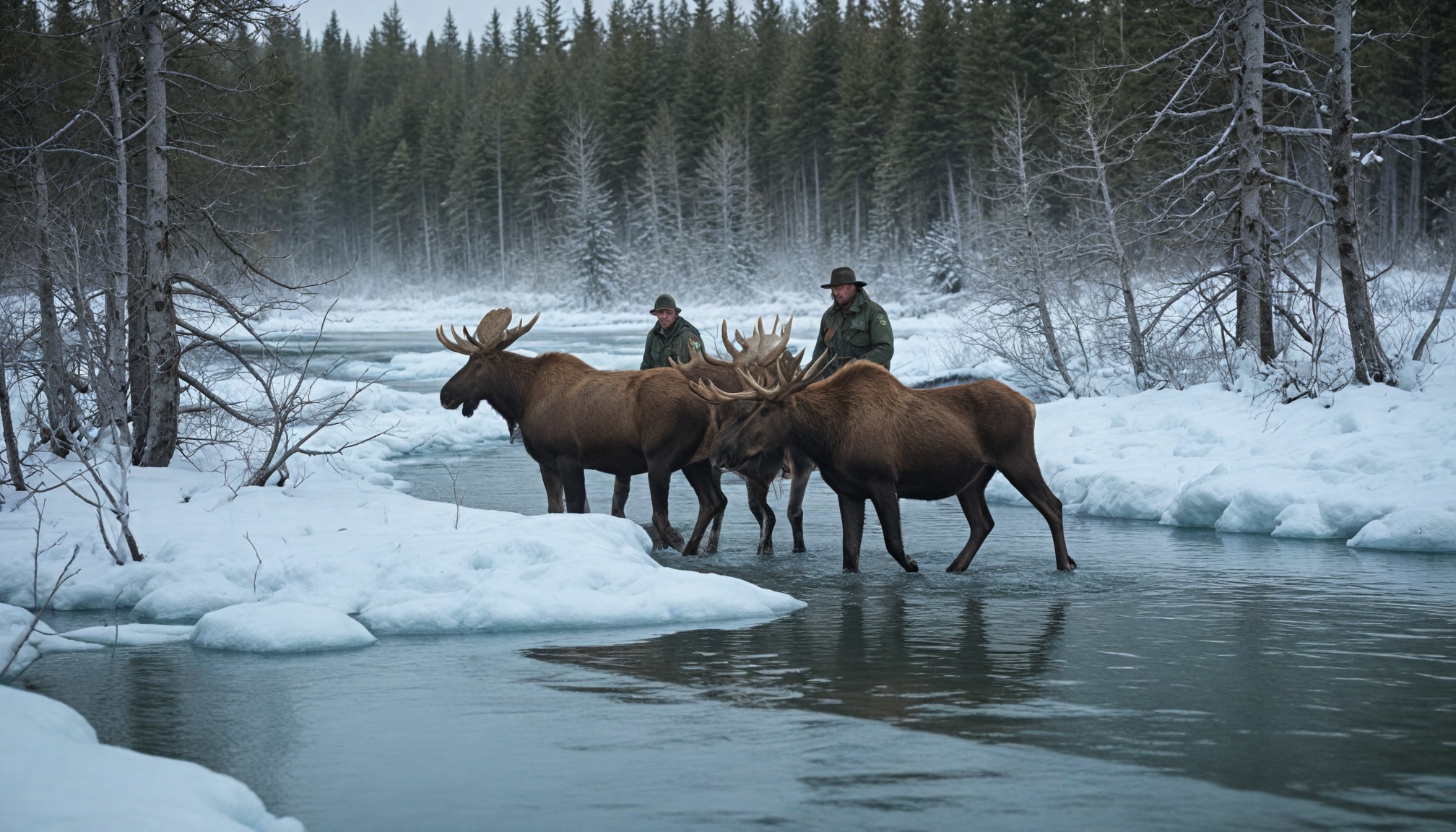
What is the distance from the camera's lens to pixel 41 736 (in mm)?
4652

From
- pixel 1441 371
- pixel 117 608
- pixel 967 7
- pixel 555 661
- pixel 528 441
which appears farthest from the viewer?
pixel 967 7

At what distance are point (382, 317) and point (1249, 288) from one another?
49447mm

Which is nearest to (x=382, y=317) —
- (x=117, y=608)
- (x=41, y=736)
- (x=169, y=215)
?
(x=169, y=215)

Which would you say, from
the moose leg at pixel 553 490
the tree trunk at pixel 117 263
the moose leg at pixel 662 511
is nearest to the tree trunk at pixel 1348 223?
the moose leg at pixel 662 511

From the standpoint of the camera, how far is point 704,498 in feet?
35.2

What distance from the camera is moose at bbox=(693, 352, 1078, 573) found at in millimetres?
9367

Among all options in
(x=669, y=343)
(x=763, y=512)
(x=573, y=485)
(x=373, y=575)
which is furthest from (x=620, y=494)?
(x=373, y=575)

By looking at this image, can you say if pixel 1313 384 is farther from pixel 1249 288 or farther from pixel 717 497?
pixel 717 497

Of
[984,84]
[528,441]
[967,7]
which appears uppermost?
[967,7]

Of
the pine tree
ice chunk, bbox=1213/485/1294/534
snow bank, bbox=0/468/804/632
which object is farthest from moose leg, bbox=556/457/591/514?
the pine tree

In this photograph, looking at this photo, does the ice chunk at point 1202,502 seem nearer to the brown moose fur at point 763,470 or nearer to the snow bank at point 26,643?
the brown moose fur at point 763,470

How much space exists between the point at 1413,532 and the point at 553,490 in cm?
732

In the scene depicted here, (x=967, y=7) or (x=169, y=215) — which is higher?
(x=967, y=7)

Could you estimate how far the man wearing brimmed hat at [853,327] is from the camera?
10.8 metres
